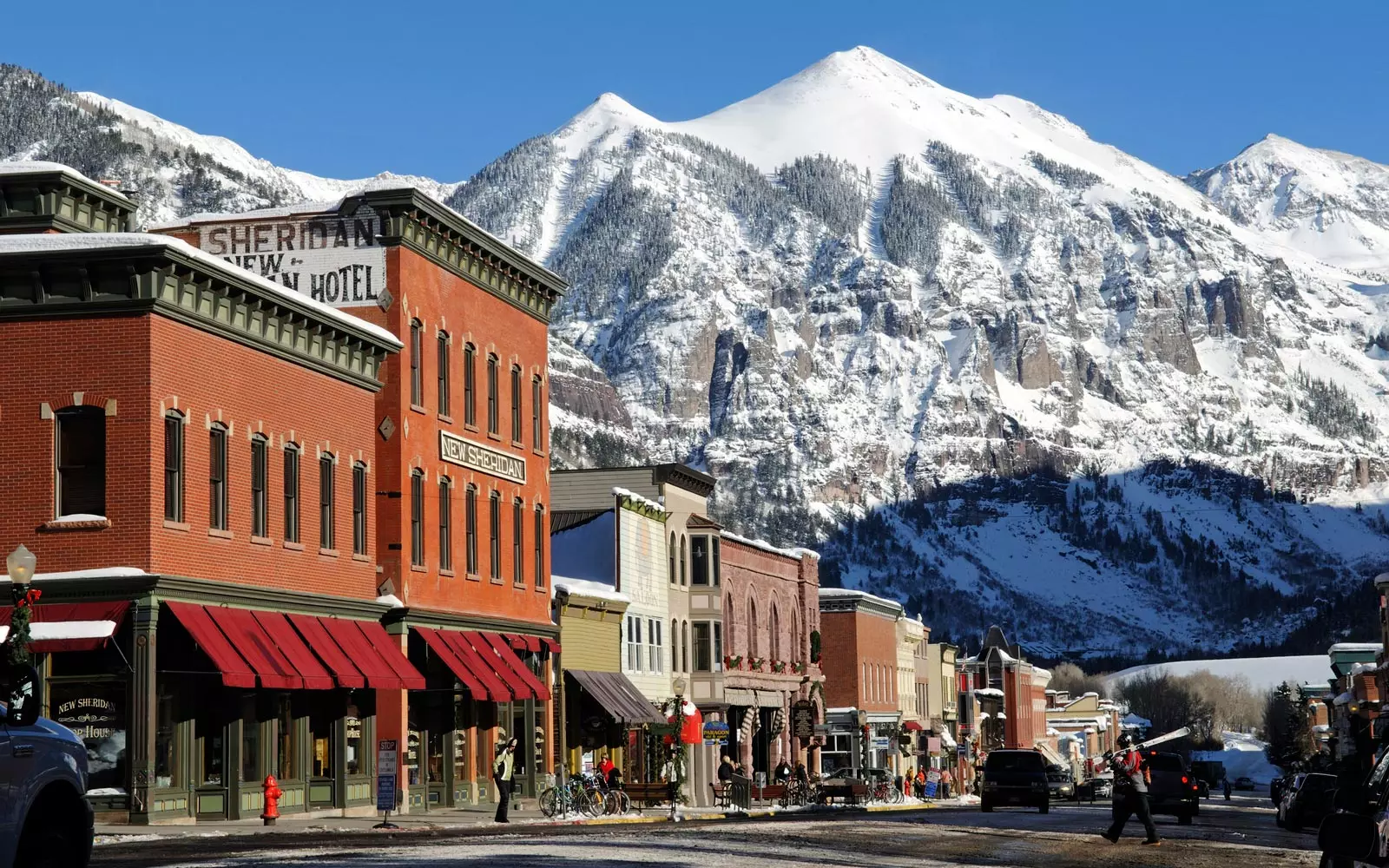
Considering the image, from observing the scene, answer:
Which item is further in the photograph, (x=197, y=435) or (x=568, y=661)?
(x=568, y=661)

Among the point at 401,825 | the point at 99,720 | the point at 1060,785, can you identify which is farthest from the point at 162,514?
the point at 1060,785

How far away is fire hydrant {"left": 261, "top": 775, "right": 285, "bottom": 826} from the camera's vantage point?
138ft

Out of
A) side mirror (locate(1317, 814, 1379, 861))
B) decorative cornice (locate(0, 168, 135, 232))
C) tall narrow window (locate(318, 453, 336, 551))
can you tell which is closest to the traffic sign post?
tall narrow window (locate(318, 453, 336, 551))

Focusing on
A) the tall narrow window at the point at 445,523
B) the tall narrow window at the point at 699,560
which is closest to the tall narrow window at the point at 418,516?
the tall narrow window at the point at 445,523

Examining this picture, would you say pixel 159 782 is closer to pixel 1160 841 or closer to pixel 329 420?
pixel 329 420

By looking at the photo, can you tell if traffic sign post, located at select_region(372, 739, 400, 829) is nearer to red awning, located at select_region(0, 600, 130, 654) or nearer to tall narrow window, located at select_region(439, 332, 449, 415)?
red awning, located at select_region(0, 600, 130, 654)

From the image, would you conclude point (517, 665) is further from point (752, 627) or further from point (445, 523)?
point (752, 627)

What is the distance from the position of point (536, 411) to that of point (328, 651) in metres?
18.6

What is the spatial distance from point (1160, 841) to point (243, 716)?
18799 millimetres

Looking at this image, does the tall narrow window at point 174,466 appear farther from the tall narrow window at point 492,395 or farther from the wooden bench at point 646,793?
the wooden bench at point 646,793

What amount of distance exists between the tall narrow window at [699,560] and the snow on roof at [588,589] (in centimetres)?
1070

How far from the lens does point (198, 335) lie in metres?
43.1

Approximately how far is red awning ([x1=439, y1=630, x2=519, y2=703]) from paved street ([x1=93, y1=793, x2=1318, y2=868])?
10.3 meters

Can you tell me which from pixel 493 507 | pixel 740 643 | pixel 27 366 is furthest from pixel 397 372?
pixel 740 643
